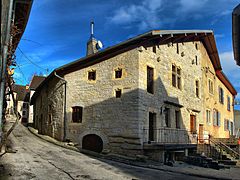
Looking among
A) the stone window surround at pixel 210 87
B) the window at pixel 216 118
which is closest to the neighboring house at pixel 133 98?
the stone window surround at pixel 210 87

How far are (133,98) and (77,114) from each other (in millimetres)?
4050

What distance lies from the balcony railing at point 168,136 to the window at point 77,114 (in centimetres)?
416

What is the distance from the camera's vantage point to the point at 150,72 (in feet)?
47.6

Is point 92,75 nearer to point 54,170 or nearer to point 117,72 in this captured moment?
point 117,72

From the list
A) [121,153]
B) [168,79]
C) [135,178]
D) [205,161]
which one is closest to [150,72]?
[168,79]

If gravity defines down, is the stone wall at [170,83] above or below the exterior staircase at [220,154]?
above

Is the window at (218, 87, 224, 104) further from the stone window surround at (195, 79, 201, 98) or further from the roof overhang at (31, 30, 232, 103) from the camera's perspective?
the roof overhang at (31, 30, 232, 103)

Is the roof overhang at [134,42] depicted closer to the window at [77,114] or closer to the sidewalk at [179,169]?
the window at [77,114]

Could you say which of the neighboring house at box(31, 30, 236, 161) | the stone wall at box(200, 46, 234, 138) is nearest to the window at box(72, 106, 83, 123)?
the neighboring house at box(31, 30, 236, 161)

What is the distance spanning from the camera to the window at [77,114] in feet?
49.2

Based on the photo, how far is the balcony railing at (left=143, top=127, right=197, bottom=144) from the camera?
13945 millimetres

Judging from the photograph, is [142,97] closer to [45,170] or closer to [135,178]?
[135,178]

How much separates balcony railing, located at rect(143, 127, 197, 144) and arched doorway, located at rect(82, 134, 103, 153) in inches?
103

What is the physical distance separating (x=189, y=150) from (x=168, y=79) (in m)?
4.69
